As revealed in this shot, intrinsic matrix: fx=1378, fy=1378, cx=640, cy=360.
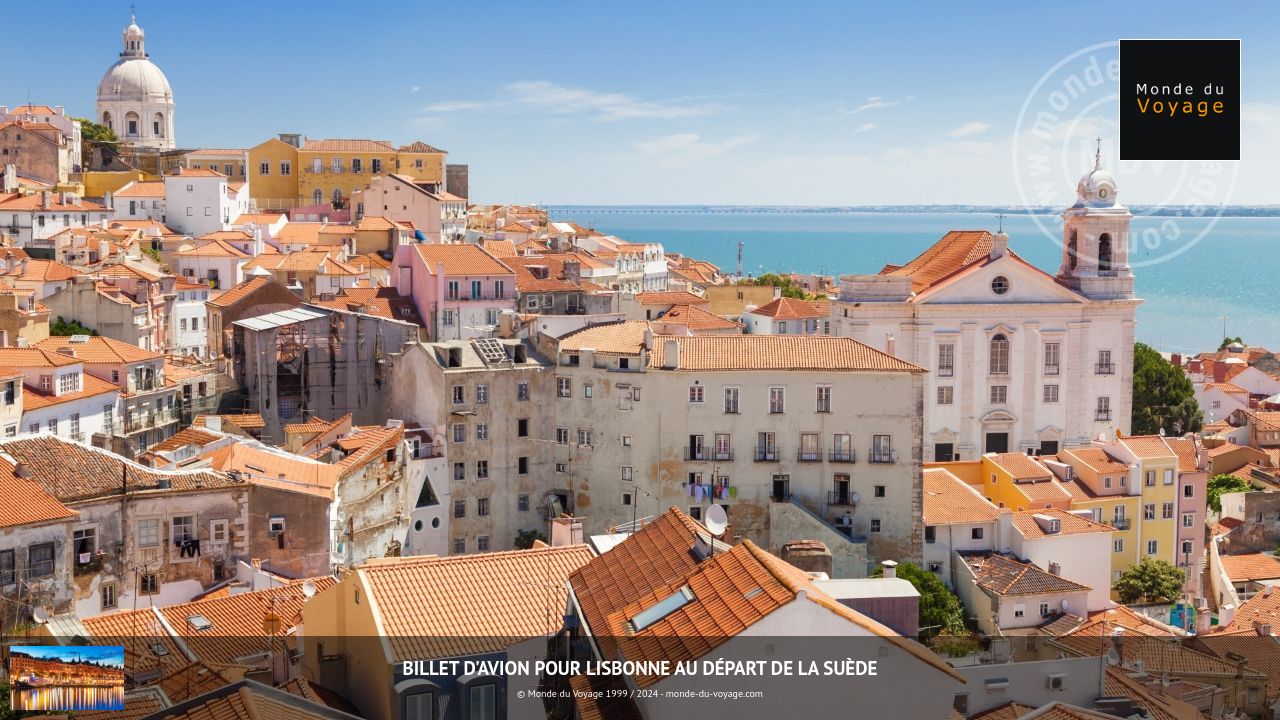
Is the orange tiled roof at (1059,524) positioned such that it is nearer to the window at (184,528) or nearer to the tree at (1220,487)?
the tree at (1220,487)

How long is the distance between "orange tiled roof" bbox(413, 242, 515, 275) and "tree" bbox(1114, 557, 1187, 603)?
2021cm

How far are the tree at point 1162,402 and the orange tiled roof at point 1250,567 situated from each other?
12.7 m

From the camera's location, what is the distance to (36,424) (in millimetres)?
31281

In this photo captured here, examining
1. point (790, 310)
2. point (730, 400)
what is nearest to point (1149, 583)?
point (730, 400)

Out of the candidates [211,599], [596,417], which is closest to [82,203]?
[596,417]

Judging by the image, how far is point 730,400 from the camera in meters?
31.2

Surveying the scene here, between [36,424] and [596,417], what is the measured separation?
12710 millimetres

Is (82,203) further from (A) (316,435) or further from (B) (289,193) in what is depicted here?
(A) (316,435)

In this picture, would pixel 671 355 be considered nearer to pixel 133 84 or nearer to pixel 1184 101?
pixel 1184 101

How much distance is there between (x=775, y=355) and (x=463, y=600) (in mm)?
18246

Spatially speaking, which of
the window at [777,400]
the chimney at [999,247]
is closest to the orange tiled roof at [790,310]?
the chimney at [999,247]

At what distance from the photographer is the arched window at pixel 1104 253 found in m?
48.7

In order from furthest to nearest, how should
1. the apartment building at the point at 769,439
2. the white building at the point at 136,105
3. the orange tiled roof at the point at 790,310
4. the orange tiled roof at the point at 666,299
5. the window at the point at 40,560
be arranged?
the white building at the point at 136,105
the orange tiled roof at the point at 790,310
the orange tiled roof at the point at 666,299
the apartment building at the point at 769,439
the window at the point at 40,560

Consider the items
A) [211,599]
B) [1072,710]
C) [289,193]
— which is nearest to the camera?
→ [1072,710]
